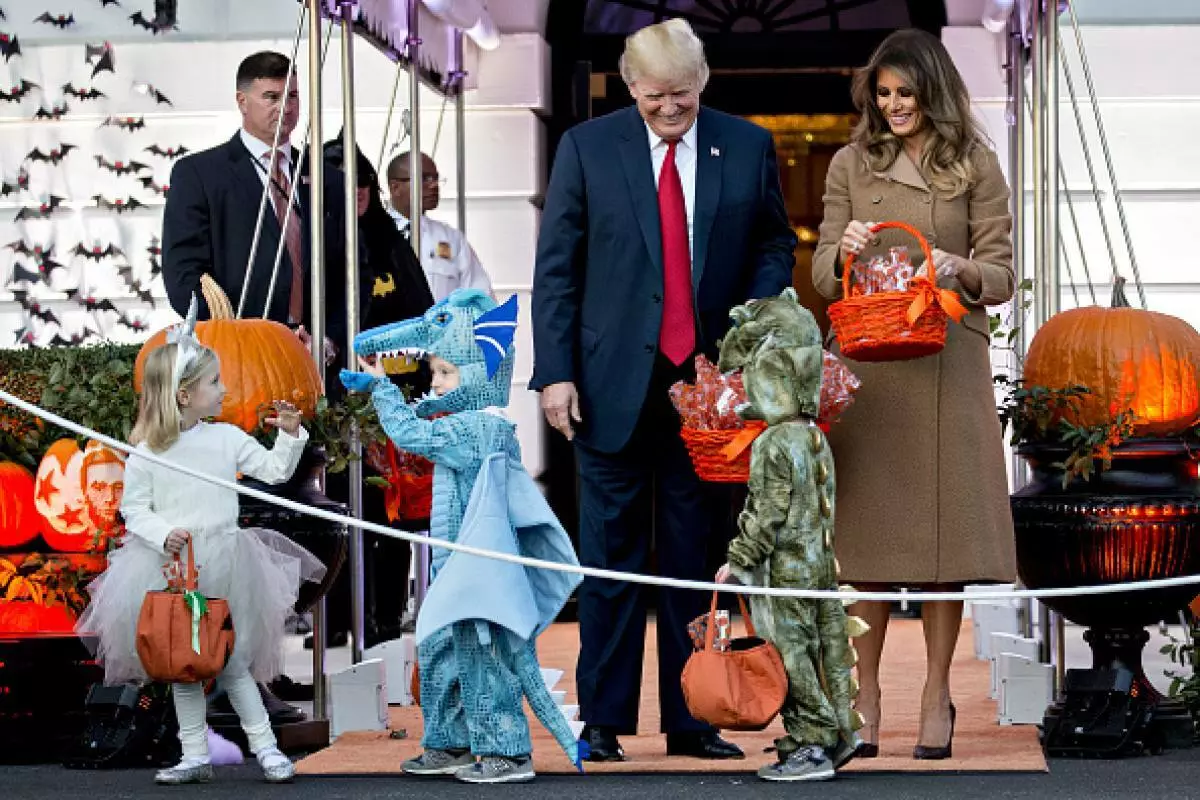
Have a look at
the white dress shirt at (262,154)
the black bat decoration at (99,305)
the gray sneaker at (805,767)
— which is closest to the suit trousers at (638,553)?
the gray sneaker at (805,767)

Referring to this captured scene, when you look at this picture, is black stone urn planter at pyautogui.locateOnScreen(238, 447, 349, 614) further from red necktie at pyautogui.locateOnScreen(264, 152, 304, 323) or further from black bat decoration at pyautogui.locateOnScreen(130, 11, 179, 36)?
black bat decoration at pyautogui.locateOnScreen(130, 11, 179, 36)

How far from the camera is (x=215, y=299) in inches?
283

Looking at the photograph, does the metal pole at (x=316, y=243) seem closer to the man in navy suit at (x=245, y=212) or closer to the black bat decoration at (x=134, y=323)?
the man in navy suit at (x=245, y=212)

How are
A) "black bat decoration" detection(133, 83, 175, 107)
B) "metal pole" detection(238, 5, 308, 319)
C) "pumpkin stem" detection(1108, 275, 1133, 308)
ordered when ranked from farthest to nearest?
1. "black bat decoration" detection(133, 83, 175, 107)
2. "metal pole" detection(238, 5, 308, 319)
3. "pumpkin stem" detection(1108, 275, 1133, 308)

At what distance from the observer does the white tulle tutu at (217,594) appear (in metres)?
6.18

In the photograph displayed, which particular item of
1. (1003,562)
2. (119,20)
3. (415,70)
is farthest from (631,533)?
(119,20)

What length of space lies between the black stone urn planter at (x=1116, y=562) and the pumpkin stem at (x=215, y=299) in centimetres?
248

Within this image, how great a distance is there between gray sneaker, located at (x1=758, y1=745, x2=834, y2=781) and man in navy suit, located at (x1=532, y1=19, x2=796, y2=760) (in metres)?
0.58

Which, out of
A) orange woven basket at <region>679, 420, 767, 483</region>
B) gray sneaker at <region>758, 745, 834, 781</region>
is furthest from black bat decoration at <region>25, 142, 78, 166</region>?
gray sneaker at <region>758, 745, 834, 781</region>

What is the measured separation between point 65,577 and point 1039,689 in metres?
2.93

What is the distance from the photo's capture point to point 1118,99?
35.0 ft

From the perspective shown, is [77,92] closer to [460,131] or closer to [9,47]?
[9,47]

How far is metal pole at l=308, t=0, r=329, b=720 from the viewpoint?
720 centimetres

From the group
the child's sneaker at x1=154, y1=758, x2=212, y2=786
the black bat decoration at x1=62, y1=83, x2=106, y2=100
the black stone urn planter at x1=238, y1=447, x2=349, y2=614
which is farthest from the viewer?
the black bat decoration at x1=62, y1=83, x2=106, y2=100
